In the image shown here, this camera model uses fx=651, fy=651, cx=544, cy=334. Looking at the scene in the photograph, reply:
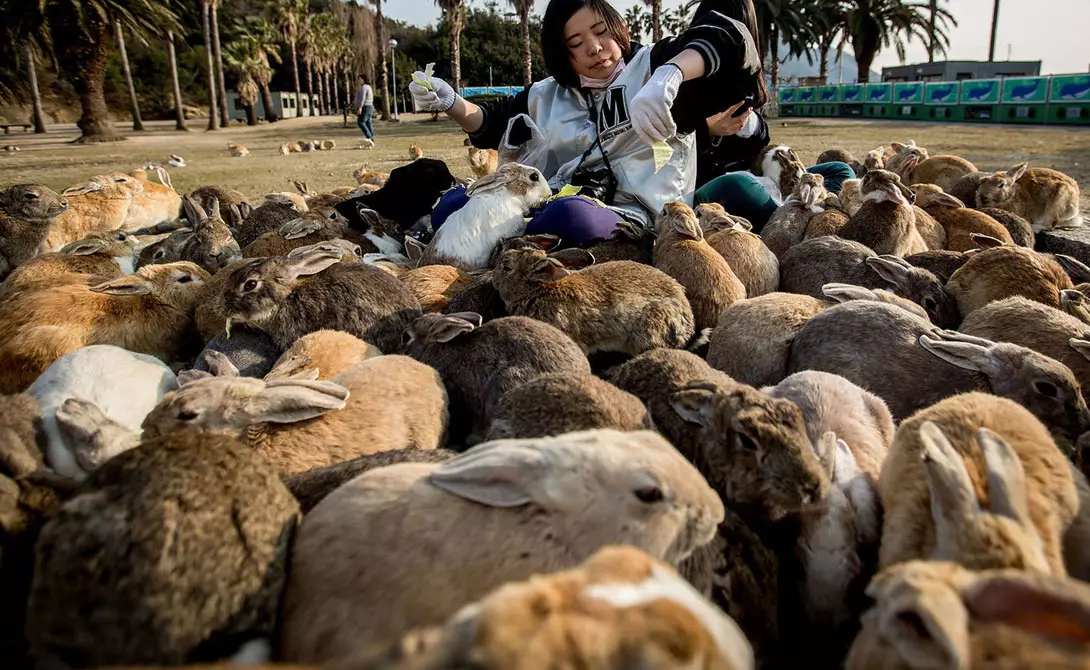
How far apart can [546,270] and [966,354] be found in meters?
2.09

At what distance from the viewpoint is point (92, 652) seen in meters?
1.32

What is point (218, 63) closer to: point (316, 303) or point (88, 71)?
point (88, 71)

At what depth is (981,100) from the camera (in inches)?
1148

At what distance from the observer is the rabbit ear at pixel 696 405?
2.34 meters

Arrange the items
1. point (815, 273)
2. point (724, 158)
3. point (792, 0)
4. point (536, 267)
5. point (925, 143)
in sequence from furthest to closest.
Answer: point (792, 0) < point (925, 143) < point (724, 158) < point (815, 273) < point (536, 267)

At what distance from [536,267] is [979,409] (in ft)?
7.61

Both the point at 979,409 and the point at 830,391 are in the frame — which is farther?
the point at 830,391

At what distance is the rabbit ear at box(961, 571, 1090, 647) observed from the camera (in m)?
1.07

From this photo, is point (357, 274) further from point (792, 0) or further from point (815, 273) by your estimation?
point (792, 0)

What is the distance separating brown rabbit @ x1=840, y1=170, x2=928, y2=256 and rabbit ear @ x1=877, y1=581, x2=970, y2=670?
4145mm

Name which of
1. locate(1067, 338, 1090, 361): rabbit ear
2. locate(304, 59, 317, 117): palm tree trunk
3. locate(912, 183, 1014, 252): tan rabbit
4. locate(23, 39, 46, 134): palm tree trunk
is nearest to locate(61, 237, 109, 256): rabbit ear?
locate(1067, 338, 1090, 361): rabbit ear

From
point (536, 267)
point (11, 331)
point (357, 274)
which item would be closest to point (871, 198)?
point (536, 267)

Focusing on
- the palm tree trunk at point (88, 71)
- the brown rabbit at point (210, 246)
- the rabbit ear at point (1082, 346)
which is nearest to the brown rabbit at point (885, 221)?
the rabbit ear at point (1082, 346)

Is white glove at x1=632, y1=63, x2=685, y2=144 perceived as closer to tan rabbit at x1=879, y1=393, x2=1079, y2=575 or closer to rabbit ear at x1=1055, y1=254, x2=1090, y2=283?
rabbit ear at x1=1055, y1=254, x2=1090, y2=283
